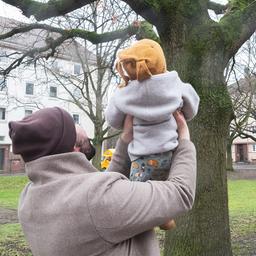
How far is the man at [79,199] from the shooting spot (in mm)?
1526

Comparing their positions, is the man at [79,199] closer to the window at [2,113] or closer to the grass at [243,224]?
the grass at [243,224]

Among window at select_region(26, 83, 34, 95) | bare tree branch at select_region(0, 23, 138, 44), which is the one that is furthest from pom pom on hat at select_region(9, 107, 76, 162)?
window at select_region(26, 83, 34, 95)

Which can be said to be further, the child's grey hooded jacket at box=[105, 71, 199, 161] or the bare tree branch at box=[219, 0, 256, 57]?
the bare tree branch at box=[219, 0, 256, 57]

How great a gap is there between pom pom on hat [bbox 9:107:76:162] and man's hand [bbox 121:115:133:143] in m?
0.36

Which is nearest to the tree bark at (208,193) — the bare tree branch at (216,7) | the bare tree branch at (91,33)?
the bare tree branch at (91,33)

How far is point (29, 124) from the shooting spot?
1.58 metres

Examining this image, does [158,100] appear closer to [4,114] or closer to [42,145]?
[42,145]

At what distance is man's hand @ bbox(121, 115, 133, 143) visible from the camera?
1922mm

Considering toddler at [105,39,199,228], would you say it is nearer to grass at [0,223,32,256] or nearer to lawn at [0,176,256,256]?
lawn at [0,176,256,256]

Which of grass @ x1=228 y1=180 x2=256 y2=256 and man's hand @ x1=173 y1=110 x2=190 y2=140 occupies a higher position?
man's hand @ x1=173 y1=110 x2=190 y2=140

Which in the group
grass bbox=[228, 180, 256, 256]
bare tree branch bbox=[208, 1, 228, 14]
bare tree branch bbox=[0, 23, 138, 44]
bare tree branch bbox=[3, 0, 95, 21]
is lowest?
grass bbox=[228, 180, 256, 256]

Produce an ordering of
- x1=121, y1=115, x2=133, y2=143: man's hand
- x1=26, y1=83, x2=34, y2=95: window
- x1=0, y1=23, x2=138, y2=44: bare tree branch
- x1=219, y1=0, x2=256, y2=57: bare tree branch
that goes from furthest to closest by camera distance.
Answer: x1=26, y1=83, x2=34, y2=95: window, x1=0, y1=23, x2=138, y2=44: bare tree branch, x1=219, y1=0, x2=256, y2=57: bare tree branch, x1=121, y1=115, x2=133, y2=143: man's hand

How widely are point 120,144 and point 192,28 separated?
9.00ft

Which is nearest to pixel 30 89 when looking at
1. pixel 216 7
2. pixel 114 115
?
pixel 216 7
